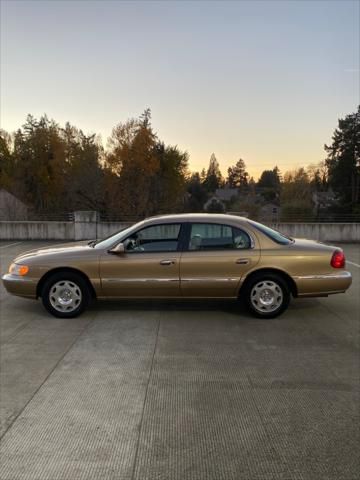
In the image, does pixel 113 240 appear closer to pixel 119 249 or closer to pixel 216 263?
pixel 119 249

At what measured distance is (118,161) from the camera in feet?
154

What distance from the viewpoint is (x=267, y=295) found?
6.03 metres

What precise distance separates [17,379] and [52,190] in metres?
51.3

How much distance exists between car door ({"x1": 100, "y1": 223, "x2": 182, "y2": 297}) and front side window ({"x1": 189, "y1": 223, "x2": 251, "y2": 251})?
0.83 ft

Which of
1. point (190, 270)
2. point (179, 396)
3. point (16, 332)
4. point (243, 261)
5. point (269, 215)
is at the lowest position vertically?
point (179, 396)

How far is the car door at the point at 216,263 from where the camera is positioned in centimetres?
598

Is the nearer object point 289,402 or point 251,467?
point 251,467

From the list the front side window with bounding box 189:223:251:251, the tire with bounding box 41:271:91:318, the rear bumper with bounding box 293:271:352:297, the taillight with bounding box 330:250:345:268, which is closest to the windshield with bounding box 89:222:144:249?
the tire with bounding box 41:271:91:318

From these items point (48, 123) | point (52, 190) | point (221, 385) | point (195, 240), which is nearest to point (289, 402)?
point (221, 385)

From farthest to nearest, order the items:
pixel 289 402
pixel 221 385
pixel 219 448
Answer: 1. pixel 221 385
2. pixel 289 402
3. pixel 219 448

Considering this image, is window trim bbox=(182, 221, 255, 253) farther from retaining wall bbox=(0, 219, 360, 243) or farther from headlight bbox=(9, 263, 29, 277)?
retaining wall bbox=(0, 219, 360, 243)

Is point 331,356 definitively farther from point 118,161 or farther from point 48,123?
point 48,123

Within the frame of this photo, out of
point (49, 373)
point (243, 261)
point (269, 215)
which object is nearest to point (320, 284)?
point (243, 261)

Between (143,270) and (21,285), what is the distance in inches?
69.8
